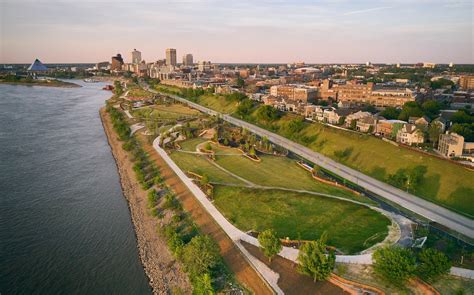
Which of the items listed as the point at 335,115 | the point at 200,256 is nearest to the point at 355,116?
the point at 335,115

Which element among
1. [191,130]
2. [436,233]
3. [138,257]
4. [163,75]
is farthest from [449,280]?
[163,75]

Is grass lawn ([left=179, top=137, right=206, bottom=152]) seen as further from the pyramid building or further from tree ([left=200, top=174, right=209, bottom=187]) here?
the pyramid building

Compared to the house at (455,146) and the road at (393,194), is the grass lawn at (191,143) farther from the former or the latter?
the house at (455,146)

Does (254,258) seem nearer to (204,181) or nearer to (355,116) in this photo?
(204,181)

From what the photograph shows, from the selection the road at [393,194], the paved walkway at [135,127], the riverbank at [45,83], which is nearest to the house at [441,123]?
the road at [393,194]

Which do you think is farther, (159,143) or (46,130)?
(46,130)

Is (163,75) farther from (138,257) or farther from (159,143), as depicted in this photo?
(138,257)

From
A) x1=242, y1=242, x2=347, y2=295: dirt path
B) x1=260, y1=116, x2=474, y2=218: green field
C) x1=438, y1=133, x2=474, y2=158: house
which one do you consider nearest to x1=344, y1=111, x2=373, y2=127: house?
x1=260, y1=116, x2=474, y2=218: green field
